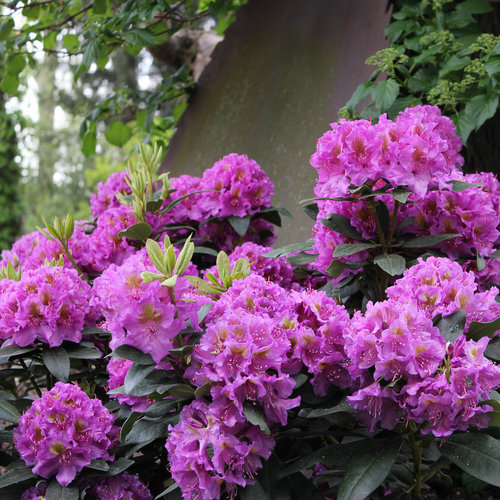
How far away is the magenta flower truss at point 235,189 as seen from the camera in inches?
82.9

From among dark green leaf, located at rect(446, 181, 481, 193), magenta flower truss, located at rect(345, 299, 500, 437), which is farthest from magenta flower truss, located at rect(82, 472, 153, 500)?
dark green leaf, located at rect(446, 181, 481, 193)

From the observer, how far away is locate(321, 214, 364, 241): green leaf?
155cm

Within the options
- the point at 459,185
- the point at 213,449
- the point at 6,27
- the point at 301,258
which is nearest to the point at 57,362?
the point at 213,449

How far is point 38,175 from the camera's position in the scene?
11.9 m

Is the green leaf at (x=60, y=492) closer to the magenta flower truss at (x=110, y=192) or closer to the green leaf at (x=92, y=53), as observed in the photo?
the magenta flower truss at (x=110, y=192)

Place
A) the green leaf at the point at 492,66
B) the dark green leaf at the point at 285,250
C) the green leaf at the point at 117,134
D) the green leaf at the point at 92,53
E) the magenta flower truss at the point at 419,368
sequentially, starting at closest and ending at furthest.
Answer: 1. the magenta flower truss at the point at 419,368
2. the dark green leaf at the point at 285,250
3. the green leaf at the point at 492,66
4. the green leaf at the point at 92,53
5. the green leaf at the point at 117,134

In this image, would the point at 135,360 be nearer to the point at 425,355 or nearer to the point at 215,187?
the point at 425,355

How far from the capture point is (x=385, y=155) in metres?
1.47

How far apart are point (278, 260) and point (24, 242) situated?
1.10 m

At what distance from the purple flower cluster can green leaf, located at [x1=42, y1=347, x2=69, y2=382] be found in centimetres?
79

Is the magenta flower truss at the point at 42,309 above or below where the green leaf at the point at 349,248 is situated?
above

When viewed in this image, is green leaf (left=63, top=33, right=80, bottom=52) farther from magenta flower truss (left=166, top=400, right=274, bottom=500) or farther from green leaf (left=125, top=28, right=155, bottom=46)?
magenta flower truss (left=166, top=400, right=274, bottom=500)

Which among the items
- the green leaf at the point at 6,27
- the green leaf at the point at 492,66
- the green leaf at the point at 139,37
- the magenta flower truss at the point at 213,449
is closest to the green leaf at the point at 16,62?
the green leaf at the point at 6,27

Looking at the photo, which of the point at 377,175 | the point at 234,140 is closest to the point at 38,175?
the point at 234,140
